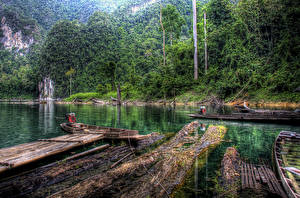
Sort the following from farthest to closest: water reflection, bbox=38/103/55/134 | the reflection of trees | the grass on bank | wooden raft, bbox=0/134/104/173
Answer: the grass on bank → the reflection of trees → water reflection, bbox=38/103/55/134 → wooden raft, bbox=0/134/104/173

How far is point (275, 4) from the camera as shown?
108ft

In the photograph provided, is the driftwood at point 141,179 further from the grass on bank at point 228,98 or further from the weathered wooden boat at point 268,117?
the grass on bank at point 228,98

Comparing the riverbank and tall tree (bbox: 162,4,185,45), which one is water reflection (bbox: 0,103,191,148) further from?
tall tree (bbox: 162,4,185,45)

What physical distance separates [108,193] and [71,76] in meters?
98.2

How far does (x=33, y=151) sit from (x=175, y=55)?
154ft

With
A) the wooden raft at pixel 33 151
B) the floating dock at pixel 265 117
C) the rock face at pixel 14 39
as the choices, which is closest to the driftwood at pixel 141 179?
the wooden raft at pixel 33 151

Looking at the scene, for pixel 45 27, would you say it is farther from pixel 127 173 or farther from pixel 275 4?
pixel 127 173

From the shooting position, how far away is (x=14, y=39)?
14812cm

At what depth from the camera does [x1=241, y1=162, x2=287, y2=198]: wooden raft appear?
4633 millimetres

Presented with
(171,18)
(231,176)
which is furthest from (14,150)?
(171,18)

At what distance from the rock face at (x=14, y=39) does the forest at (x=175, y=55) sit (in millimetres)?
24329

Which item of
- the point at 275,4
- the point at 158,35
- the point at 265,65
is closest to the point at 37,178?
the point at 265,65

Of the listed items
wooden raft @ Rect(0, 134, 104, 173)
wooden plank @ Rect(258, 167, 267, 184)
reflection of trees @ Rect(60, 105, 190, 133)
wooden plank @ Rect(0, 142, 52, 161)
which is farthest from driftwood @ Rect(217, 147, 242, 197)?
reflection of trees @ Rect(60, 105, 190, 133)

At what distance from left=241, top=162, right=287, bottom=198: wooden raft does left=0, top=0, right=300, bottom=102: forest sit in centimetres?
2486
